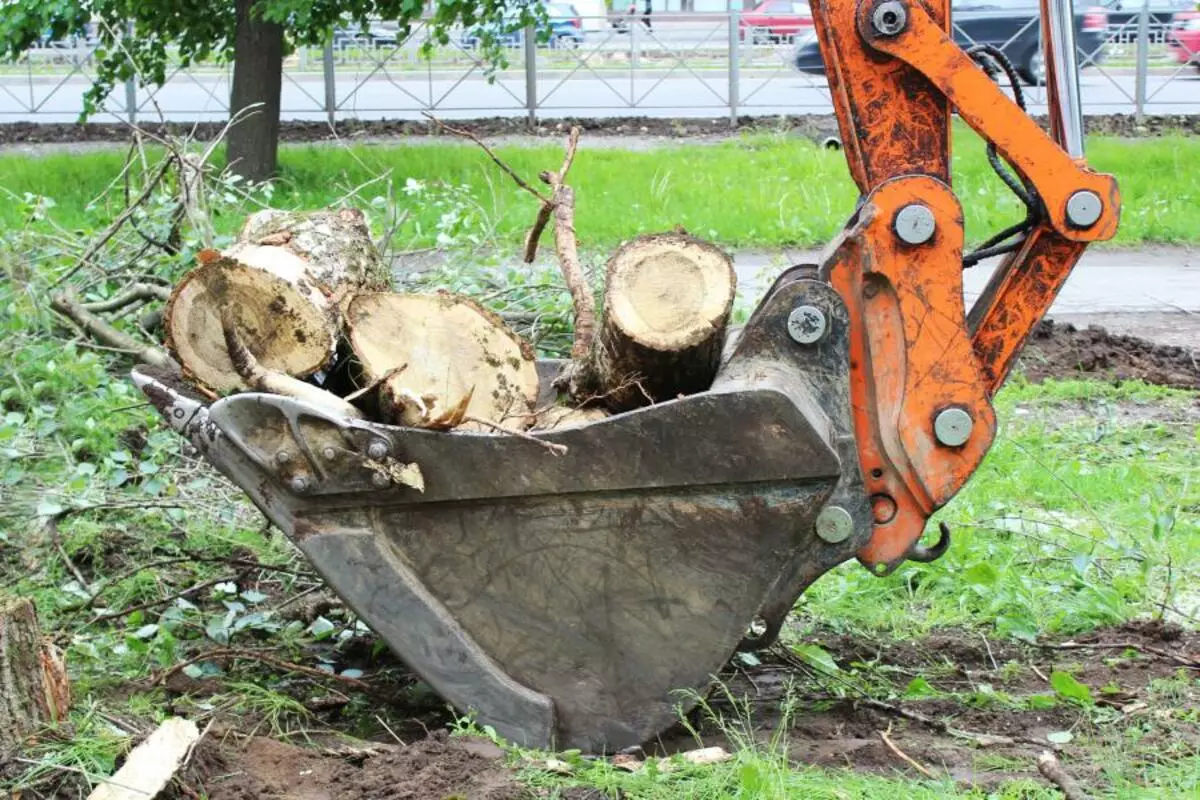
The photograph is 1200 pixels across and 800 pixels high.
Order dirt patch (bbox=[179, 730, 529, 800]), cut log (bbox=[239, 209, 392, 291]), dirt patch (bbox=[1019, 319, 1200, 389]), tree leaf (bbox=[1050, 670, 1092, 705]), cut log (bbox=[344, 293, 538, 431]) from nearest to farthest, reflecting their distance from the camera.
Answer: dirt patch (bbox=[179, 730, 529, 800]) < cut log (bbox=[344, 293, 538, 431]) < tree leaf (bbox=[1050, 670, 1092, 705]) < cut log (bbox=[239, 209, 392, 291]) < dirt patch (bbox=[1019, 319, 1200, 389])

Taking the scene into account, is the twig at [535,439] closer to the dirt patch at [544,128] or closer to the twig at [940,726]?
the twig at [940,726]

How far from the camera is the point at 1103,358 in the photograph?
8.39 meters

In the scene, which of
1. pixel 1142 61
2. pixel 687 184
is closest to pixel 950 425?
pixel 687 184

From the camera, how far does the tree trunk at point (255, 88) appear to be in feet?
42.0

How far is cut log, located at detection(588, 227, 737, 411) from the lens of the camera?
397cm

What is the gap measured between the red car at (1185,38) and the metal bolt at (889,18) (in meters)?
17.1

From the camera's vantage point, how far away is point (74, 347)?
6.54 metres

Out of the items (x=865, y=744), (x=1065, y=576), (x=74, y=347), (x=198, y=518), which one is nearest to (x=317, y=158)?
(x=74, y=347)

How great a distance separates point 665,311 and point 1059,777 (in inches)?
57.0

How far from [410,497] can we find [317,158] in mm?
11448

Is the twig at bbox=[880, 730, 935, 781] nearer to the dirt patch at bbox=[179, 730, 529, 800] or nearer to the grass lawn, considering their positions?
the grass lawn

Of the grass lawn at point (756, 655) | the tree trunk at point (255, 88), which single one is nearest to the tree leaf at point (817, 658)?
the grass lawn at point (756, 655)

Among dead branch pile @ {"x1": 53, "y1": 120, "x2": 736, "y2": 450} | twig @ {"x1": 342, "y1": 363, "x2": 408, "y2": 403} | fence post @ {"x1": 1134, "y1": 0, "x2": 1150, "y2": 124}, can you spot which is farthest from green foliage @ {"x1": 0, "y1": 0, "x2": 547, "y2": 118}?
fence post @ {"x1": 1134, "y1": 0, "x2": 1150, "y2": 124}

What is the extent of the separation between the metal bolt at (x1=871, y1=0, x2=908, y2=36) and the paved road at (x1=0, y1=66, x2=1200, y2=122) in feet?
48.9
